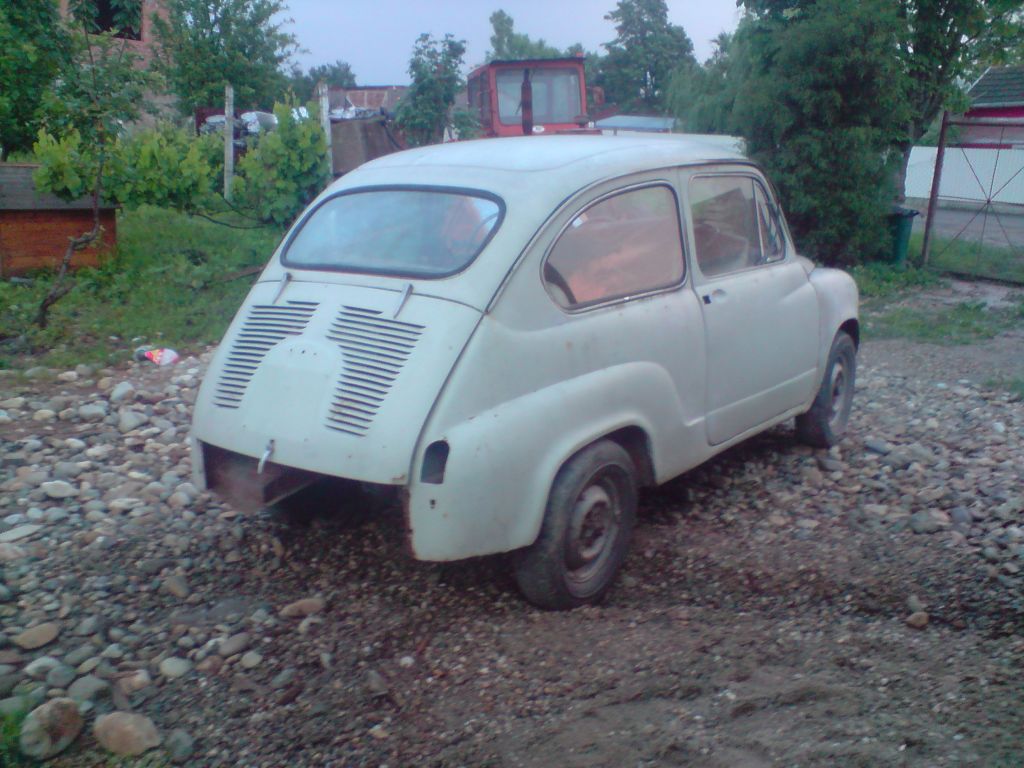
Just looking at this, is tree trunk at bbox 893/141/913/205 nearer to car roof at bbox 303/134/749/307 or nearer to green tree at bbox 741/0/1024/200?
green tree at bbox 741/0/1024/200

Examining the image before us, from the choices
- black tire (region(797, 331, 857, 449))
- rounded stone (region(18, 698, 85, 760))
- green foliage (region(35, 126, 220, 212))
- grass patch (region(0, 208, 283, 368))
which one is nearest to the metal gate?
black tire (region(797, 331, 857, 449))

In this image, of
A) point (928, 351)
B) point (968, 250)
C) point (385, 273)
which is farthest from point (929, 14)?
point (385, 273)

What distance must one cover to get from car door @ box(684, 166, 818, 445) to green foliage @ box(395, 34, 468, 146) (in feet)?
30.0

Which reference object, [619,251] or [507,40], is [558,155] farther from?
[507,40]

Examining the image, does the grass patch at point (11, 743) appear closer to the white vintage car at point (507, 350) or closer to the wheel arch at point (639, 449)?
the white vintage car at point (507, 350)

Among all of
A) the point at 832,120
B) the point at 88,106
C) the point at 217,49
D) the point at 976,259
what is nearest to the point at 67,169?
the point at 88,106

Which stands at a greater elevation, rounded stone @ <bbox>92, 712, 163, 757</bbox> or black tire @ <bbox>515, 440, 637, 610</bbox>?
black tire @ <bbox>515, 440, 637, 610</bbox>

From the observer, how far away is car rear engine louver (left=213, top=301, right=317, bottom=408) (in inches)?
157

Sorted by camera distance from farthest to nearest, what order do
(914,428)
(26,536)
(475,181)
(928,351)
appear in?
1. (928,351)
2. (914,428)
3. (26,536)
4. (475,181)

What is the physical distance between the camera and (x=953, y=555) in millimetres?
4562

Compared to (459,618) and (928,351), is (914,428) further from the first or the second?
(459,618)

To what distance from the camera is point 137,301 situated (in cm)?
904

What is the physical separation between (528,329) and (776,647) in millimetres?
1518

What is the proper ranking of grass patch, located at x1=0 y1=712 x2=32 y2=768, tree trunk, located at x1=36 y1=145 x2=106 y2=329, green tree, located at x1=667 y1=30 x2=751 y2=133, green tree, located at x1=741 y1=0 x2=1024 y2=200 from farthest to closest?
1. green tree, located at x1=667 y1=30 x2=751 y2=133
2. green tree, located at x1=741 y1=0 x2=1024 y2=200
3. tree trunk, located at x1=36 y1=145 x2=106 y2=329
4. grass patch, located at x1=0 y1=712 x2=32 y2=768
